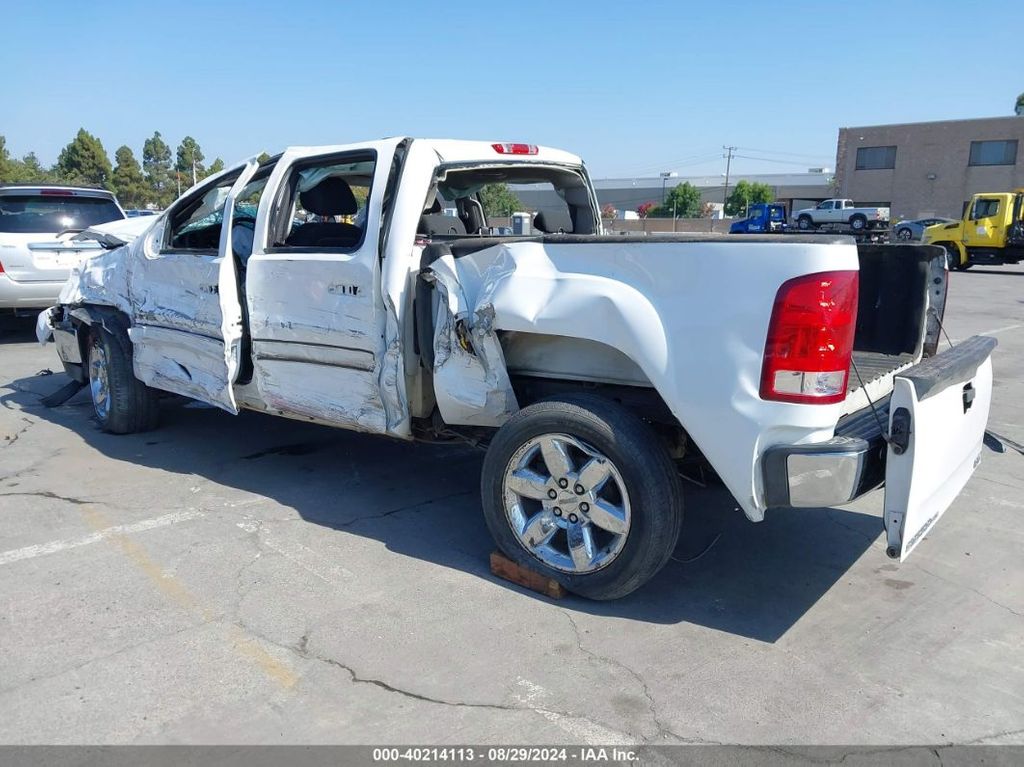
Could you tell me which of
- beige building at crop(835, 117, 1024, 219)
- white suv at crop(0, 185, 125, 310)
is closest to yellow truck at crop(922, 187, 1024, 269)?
white suv at crop(0, 185, 125, 310)

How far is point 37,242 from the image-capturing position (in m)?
10.1

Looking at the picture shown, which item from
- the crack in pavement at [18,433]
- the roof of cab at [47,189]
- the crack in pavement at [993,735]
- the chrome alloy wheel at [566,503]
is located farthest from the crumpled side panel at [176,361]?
the roof of cab at [47,189]

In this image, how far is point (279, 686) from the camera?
10.1 ft

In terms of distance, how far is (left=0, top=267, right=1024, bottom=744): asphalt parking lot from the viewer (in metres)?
2.90

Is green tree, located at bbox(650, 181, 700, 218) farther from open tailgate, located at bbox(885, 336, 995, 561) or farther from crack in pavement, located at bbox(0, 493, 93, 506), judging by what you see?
open tailgate, located at bbox(885, 336, 995, 561)

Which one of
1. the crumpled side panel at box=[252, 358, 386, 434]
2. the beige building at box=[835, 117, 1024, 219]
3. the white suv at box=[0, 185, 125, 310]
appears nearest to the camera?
the crumpled side panel at box=[252, 358, 386, 434]

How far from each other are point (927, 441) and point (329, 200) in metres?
3.55

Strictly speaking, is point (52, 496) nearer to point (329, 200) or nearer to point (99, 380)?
point (99, 380)

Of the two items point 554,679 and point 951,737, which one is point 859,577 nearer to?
→ point 951,737

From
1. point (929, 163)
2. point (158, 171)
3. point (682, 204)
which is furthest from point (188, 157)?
point (929, 163)

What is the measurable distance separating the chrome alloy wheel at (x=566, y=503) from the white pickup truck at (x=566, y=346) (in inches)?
0.4

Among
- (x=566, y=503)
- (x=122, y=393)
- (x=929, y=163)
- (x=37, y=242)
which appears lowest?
(x=122, y=393)

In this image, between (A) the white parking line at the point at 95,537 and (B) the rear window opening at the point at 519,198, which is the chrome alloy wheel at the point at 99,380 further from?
(B) the rear window opening at the point at 519,198

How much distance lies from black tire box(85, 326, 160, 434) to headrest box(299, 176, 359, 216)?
2.20m
